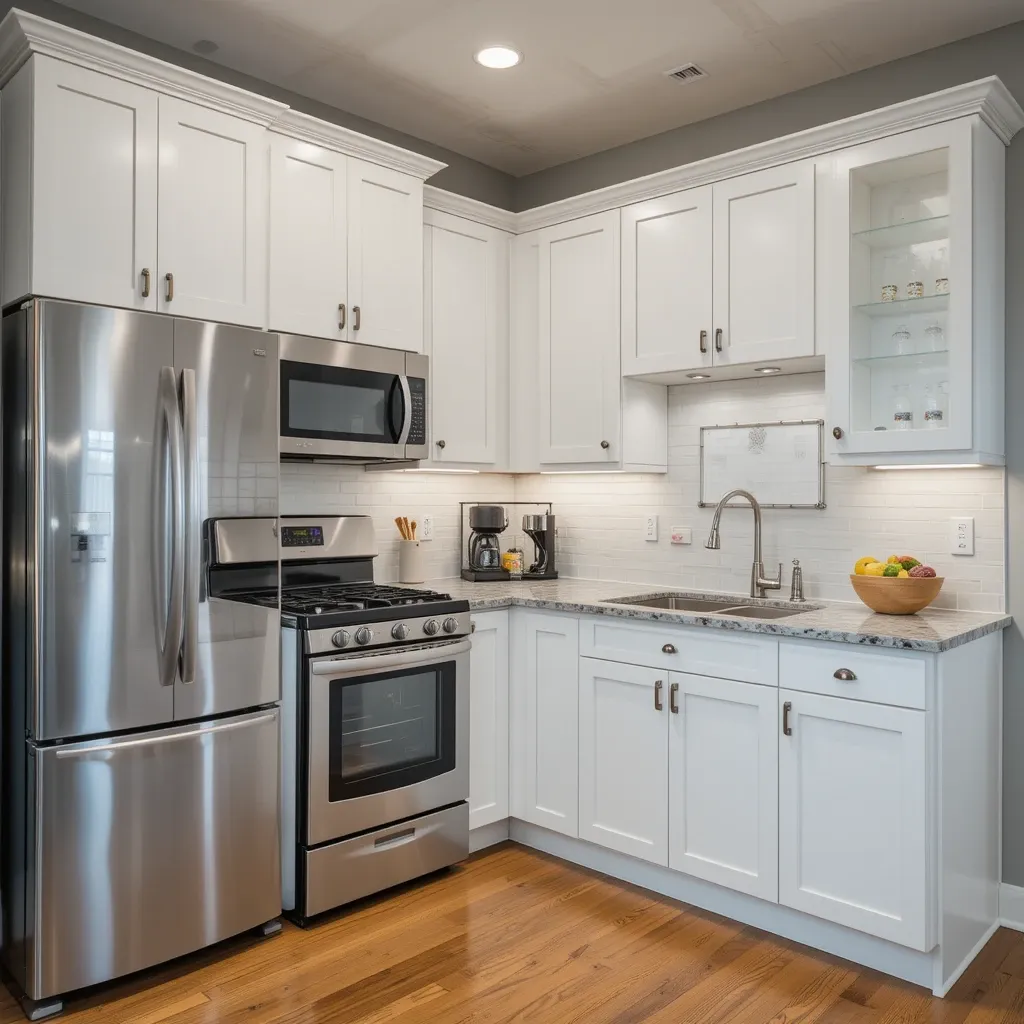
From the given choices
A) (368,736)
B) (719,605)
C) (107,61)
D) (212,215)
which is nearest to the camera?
(107,61)

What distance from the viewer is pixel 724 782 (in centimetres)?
283

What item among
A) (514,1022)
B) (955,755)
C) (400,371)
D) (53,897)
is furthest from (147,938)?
(955,755)

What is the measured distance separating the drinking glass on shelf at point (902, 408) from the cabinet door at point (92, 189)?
228cm

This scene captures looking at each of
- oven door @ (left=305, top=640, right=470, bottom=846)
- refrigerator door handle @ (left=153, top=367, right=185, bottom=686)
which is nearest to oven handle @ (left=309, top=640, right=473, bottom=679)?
oven door @ (left=305, top=640, right=470, bottom=846)

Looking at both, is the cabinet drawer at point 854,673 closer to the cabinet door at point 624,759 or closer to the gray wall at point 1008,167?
the cabinet door at point 624,759

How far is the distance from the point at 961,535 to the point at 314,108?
284cm

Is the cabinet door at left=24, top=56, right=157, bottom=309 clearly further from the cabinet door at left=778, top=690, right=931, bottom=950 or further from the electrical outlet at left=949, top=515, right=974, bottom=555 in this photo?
the electrical outlet at left=949, top=515, right=974, bottom=555

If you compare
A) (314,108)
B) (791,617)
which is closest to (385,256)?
(314,108)

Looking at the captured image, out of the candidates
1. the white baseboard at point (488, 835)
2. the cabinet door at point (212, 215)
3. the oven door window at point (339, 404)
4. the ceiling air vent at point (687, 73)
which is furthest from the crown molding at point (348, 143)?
the white baseboard at point (488, 835)

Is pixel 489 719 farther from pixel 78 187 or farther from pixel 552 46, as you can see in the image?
pixel 552 46

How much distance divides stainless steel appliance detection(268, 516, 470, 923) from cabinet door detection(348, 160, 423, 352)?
79cm

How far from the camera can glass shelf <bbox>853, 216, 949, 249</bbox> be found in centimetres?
279

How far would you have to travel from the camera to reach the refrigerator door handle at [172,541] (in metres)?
2.47

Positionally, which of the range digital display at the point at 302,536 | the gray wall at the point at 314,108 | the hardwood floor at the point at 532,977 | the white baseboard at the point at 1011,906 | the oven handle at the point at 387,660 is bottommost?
the hardwood floor at the point at 532,977
